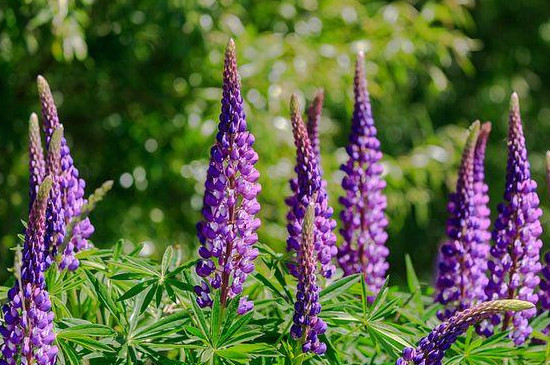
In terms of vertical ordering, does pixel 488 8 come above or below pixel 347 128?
above

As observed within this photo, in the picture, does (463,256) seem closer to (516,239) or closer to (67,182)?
(516,239)

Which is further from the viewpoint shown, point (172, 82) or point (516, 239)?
point (172, 82)

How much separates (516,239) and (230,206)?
81cm

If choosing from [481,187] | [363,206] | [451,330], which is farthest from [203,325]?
[481,187]

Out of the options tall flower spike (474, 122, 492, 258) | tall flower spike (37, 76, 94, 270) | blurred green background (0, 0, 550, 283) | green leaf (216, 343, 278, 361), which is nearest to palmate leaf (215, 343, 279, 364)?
green leaf (216, 343, 278, 361)

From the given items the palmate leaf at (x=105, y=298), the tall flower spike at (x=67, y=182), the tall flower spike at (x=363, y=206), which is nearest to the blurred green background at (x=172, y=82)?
the tall flower spike at (x=363, y=206)

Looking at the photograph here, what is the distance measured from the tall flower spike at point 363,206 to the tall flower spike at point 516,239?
40cm

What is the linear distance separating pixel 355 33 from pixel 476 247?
4.54m

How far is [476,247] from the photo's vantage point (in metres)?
2.66

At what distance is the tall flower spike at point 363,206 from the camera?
2.82 meters

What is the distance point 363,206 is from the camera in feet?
9.30

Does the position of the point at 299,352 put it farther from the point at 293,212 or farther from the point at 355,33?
the point at 355,33

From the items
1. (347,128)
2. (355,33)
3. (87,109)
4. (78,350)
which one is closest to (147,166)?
(87,109)

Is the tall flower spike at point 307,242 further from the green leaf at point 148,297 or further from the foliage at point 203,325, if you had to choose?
the green leaf at point 148,297
